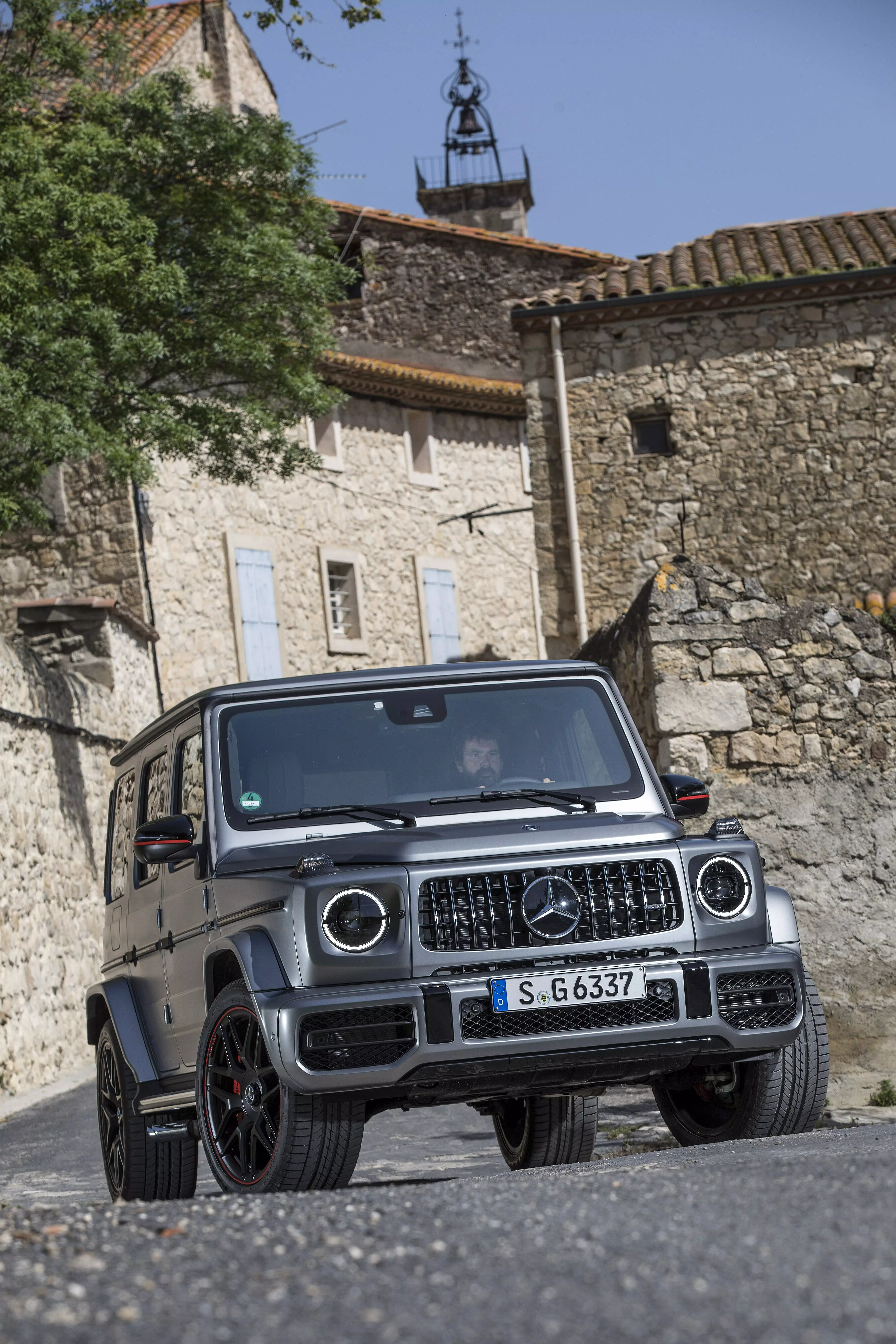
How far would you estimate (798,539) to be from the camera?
19.4m

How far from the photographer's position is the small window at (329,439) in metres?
27.8

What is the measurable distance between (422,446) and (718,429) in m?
10.7

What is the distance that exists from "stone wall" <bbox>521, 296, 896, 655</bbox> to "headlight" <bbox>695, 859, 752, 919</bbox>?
45.8 feet

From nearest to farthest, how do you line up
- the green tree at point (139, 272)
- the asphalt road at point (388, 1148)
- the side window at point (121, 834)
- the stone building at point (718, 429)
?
the side window at point (121, 834), the asphalt road at point (388, 1148), the green tree at point (139, 272), the stone building at point (718, 429)

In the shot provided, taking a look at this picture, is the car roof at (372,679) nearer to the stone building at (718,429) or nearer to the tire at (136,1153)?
the tire at (136,1153)

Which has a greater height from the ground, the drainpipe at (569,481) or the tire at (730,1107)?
the drainpipe at (569,481)

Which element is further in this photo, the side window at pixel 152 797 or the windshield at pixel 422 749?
the side window at pixel 152 797

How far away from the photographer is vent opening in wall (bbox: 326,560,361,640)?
27953 millimetres

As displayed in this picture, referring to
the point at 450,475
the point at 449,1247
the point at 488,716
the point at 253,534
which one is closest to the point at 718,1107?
the point at 488,716

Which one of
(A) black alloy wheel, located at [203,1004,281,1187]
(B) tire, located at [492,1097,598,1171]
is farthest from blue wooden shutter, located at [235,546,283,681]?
(A) black alloy wheel, located at [203,1004,281,1187]

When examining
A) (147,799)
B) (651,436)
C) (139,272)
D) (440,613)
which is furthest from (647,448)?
(147,799)

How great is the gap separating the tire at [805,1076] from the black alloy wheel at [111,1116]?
272 centimetres

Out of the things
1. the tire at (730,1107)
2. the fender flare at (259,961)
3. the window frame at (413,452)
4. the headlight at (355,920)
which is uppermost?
the window frame at (413,452)

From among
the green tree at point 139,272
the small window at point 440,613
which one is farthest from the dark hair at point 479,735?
the small window at point 440,613
